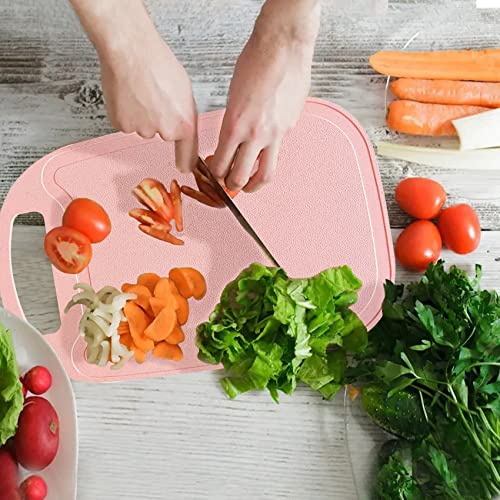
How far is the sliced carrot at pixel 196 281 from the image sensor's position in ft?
5.21

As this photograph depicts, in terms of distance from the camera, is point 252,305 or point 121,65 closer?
point 121,65

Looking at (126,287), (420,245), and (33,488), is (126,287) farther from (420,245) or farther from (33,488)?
(420,245)

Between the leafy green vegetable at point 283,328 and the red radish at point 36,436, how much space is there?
0.35 metres

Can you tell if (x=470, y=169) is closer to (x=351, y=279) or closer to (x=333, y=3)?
(x=351, y=279)

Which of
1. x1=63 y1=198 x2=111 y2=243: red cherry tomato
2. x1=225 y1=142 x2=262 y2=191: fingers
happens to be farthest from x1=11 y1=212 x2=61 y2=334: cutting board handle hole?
x1=225 y1=142 x2=262 y2=191: fingers

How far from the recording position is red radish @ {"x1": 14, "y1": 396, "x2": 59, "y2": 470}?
148 centimetres

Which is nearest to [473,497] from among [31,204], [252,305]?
[252,305]

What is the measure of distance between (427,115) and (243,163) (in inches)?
19.8

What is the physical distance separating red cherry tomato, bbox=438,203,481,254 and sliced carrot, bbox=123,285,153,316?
0.66 metres

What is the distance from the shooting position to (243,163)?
131 cm

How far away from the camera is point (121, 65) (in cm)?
118

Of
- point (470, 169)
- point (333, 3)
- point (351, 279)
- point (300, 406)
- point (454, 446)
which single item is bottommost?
point (300, 406)

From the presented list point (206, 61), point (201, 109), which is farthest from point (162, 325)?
point (206, 61)

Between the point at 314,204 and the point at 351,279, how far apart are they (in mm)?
202
